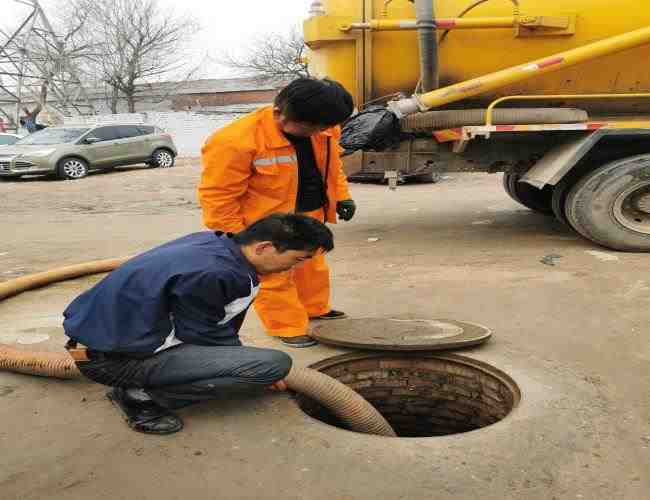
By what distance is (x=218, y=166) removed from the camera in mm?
2992

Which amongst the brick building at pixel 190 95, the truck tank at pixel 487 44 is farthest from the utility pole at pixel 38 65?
the truck tank at pixel 487 44

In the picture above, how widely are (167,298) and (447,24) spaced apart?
3961 mm

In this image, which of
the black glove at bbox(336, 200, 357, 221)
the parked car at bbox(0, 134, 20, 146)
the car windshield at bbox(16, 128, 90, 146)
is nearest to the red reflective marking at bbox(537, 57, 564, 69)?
the black glove at bbox(336, 200, 357, 221)

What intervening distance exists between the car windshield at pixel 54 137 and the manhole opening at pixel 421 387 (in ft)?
41.9

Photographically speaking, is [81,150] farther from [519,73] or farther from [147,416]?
[147,416]

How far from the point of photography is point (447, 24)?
5.15 metres

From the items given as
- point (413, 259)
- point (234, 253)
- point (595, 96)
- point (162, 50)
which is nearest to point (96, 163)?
point (413, 259)

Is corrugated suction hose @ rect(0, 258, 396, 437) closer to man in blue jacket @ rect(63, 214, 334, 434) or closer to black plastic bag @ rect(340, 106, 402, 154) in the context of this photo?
man in blue jacket @ rect(63, 214, 334, 434)

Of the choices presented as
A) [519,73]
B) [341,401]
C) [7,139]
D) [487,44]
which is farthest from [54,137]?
[341,401]

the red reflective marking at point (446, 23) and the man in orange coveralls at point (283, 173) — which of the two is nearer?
the man in orange coveralls at point (283, 173)

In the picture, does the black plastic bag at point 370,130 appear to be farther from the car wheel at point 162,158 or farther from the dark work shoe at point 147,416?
the car wheel at point 162,158

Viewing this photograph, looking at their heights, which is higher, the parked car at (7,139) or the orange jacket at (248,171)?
the orange jacket at (248,171)

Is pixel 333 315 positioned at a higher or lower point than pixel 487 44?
lower

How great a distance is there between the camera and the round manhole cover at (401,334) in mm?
3156
